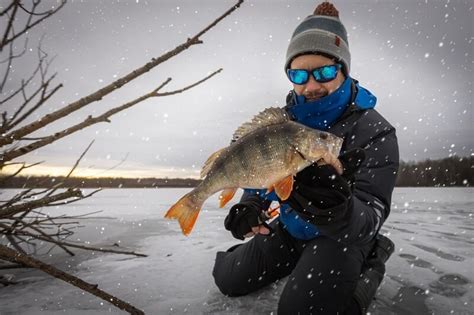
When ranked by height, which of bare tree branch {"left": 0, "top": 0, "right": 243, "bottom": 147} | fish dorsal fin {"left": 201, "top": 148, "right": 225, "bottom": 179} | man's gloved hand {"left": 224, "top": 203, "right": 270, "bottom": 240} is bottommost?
man's gloved hand {"left": 224, "top": 203, "right": 270, "bottom": 240}

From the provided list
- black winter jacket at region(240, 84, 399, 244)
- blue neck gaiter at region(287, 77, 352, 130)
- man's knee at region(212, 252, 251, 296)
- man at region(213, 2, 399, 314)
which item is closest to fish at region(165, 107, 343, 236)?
man at region(213, 2, 399, 314)

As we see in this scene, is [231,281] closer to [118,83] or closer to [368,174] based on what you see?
[368,174]

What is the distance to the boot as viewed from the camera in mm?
2404

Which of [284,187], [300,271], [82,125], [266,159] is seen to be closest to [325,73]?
[266,159]

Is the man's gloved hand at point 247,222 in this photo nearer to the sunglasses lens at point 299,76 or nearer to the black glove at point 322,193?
the black glove at point 322,193

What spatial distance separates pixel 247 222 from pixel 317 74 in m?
1.47

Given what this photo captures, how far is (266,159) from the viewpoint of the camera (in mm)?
1944

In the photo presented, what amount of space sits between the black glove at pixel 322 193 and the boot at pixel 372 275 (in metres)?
0.88

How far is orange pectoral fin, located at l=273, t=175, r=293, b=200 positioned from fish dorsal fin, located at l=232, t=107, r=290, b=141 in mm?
434

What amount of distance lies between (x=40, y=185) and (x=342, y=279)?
2.32 metres

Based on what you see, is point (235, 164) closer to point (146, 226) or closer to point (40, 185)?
point (40, 185)

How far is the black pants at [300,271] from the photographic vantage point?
7.86ft

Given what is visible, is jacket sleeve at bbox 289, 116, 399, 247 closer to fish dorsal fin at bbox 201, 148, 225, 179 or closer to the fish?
the fish

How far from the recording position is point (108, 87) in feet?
4.21
